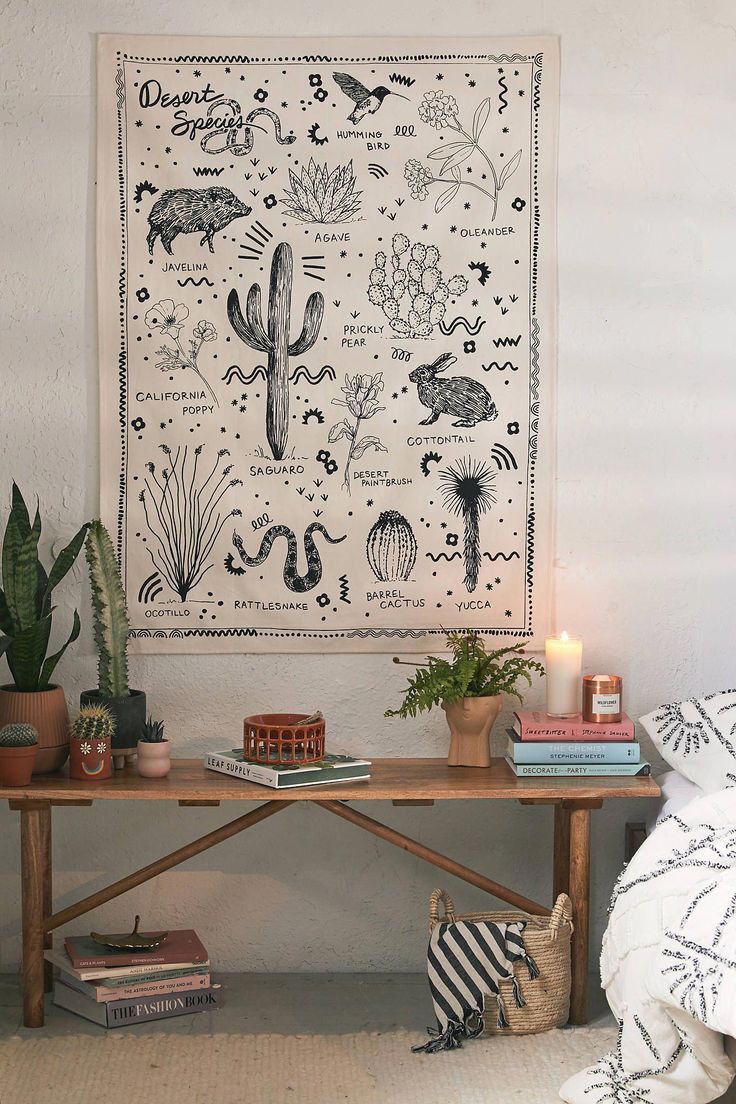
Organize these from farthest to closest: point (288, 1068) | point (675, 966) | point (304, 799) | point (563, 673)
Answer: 1. point (563, 673)
2. point (304, 799)
3. point (288, 1068)
4. point (675, 966)

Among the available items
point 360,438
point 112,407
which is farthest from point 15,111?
point 360,438

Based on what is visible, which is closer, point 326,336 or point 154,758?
point 154,758

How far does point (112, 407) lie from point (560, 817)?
1471 millimetres

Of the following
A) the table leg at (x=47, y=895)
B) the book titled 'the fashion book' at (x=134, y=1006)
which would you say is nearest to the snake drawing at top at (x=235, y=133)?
the table leg at (x=47, y=895)

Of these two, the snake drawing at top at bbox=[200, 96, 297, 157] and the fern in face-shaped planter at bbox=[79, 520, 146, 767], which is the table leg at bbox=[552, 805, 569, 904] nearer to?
the fern in face-shaped planter at bbox=[79, 520, 146, 767]

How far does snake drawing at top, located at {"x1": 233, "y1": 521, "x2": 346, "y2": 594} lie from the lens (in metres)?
2.86

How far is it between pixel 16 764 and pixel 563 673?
1247 millimetres

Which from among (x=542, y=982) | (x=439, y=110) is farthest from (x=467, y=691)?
(x=439, y=110)

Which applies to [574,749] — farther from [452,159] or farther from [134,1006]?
[452,159]

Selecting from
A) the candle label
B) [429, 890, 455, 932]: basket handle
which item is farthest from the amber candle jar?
[429, 890, 455, 932]: basket handle

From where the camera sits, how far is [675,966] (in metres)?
2.06

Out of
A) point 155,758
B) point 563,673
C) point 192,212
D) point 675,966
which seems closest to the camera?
point 675,966

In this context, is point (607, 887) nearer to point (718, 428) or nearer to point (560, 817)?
point (560, 817)

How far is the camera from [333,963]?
9.60 ft
